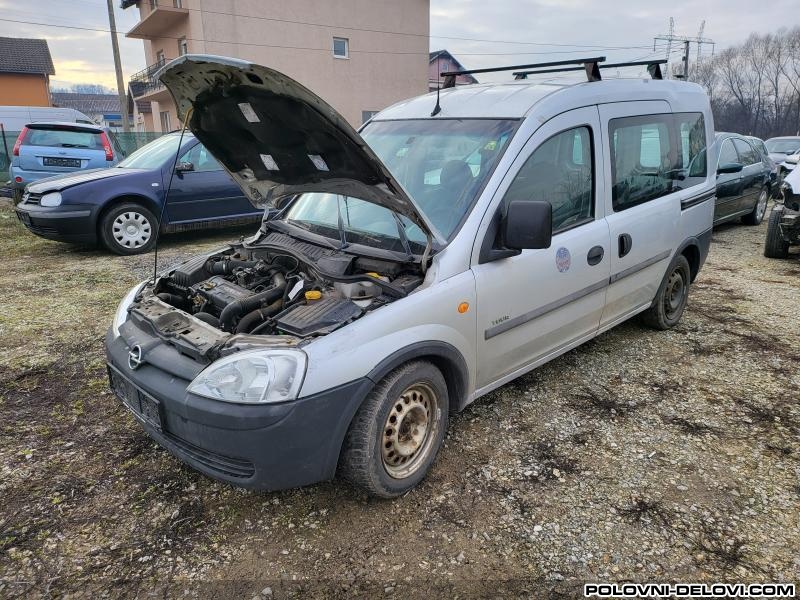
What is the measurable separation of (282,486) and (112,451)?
1386 millimetres

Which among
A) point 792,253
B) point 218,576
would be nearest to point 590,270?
point 218,576

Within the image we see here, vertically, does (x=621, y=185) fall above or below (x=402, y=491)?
above

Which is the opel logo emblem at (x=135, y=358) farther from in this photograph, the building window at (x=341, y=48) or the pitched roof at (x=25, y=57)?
the pitched roof at (x=25, y=57)

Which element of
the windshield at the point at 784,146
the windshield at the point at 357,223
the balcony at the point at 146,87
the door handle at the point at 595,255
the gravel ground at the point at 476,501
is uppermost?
the balcony at the point at 146,87

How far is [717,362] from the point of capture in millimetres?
4285

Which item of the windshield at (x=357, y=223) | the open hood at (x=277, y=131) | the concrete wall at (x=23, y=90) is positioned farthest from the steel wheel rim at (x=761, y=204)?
the concrete wall at (x=23, y=90)

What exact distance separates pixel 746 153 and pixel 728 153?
0.76 meters

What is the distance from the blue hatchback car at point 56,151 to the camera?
989cm

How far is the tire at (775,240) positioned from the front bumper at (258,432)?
286 inches

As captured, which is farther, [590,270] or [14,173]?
[14,173]

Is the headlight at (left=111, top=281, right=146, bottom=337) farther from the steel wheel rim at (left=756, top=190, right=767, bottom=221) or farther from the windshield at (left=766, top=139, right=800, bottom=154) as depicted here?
the windshield at (left=766, top=139, right=800, bottom=154)

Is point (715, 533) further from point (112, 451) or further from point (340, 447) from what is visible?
point (112, 451)

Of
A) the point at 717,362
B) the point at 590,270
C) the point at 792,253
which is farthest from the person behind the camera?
the point at 792,253

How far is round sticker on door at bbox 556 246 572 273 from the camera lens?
10.9 feet
